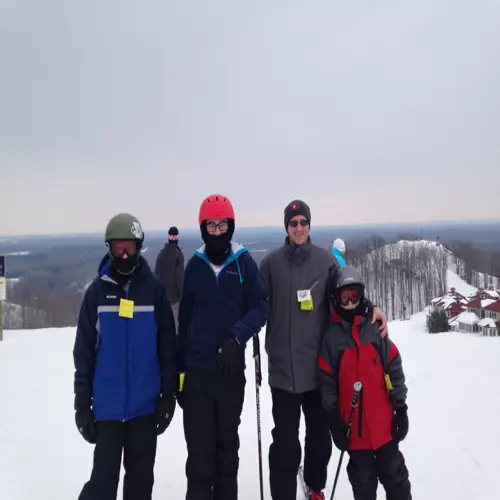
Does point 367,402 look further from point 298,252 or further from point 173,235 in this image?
point 173,235

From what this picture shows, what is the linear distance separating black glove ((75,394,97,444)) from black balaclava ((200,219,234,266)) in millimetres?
1166

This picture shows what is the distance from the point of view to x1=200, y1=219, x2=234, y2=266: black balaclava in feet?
8.63

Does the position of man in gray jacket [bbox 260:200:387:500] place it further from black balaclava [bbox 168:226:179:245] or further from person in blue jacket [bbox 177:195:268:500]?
black balaclava [bbox 168:226:179:245]

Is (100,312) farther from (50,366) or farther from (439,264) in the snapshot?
(439,264)

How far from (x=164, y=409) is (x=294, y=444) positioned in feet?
3.09

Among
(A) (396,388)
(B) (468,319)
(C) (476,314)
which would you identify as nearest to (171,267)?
(A) (396,388)

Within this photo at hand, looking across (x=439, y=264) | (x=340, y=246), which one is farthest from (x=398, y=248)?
A: (x=340, y=246)

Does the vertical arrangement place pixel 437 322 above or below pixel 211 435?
below

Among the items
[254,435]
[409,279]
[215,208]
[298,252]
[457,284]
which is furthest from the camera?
[457,284]

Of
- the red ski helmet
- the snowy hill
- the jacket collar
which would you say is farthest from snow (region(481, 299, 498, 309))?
the red ski helmet

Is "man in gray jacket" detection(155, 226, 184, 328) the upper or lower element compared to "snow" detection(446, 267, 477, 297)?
upper

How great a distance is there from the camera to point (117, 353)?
245cm

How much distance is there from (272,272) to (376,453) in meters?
1.39

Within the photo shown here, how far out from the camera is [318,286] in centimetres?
286
